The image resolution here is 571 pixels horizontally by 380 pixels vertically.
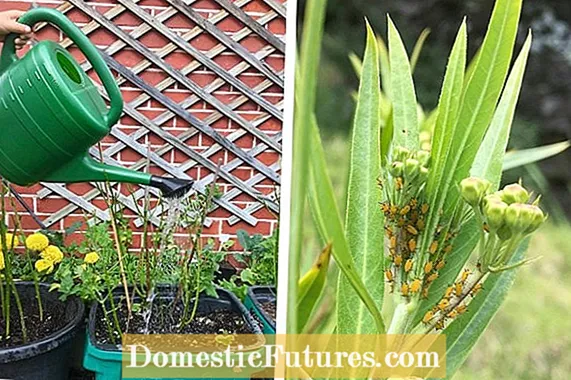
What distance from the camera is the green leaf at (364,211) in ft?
1.19

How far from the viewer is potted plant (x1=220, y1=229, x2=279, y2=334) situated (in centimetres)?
42

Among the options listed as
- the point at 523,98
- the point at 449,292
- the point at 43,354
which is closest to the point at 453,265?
the point at 449,292

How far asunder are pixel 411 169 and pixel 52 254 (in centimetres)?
21

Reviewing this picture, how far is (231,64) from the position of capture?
1.40 feet

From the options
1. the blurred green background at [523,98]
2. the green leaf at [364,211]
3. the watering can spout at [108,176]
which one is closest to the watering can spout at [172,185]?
the watering can spout at [108,176]

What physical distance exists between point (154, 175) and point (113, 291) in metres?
0.07

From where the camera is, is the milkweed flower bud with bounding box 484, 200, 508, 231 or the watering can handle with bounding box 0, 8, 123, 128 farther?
the watering can handle with bounding box 0, 8, 123, 128

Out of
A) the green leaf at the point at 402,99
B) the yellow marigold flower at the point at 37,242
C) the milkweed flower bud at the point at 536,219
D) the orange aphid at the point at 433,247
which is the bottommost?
the yellow marigold flower at the point at 37,242

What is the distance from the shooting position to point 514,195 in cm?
30

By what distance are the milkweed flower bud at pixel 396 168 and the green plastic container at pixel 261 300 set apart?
0.12m

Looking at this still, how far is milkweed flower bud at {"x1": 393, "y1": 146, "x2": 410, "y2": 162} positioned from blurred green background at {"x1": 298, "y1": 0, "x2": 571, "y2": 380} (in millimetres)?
A: 1039

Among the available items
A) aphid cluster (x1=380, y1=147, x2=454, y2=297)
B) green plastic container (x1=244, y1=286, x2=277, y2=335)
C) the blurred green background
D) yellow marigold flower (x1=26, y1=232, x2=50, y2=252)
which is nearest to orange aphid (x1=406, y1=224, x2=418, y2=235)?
aphid cluster (x1=380, y1=147, x2=454, y2=297)

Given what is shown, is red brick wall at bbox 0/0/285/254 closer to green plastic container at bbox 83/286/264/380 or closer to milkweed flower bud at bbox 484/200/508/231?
green plastic container at bbox 83/286/264/380

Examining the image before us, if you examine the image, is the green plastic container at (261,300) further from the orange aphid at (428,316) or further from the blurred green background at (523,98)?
the blurred green background at (523,98)
